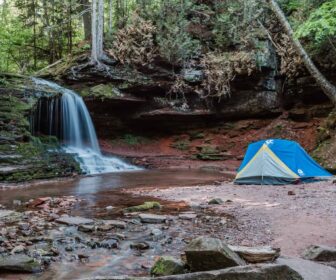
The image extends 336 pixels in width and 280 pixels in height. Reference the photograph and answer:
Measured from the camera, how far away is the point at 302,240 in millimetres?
4715

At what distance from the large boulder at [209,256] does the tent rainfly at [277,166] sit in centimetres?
701

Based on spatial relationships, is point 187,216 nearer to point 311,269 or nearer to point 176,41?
point 311,269

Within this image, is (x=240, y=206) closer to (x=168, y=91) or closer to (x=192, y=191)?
(x=192, y=191)

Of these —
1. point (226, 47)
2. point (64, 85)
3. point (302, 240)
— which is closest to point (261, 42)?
point (226, 47)

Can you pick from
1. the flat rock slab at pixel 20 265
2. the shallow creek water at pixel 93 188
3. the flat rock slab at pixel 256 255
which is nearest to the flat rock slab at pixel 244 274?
the flat rock slab at pixel 256 255

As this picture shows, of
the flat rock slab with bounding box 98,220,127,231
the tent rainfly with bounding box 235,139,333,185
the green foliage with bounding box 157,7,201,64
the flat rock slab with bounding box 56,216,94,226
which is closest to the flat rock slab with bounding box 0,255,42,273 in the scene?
the flat rock slab with bounding box 98,220,127,231

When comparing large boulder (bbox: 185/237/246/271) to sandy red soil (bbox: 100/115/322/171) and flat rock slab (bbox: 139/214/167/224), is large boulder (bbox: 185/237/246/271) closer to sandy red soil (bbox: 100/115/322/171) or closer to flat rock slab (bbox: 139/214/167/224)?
flat rock slab (bbox: 139/214/167/224)

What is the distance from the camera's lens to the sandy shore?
4832 millimetres

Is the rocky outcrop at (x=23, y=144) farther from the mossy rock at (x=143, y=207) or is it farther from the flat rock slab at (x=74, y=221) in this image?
the flat rock slab at (x=74, y=221)

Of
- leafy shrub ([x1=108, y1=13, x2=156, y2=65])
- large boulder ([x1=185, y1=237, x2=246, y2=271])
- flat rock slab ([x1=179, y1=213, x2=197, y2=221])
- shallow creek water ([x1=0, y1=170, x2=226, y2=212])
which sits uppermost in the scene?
leafy shrub ([x1=108, y1=13, x2=156, y2=65])

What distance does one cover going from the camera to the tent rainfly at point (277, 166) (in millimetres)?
10125

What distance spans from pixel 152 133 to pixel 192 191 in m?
12.1

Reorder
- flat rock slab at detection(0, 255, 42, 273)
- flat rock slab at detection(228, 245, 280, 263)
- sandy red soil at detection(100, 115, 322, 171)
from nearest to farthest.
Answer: flat rock slab at detection(228, 245, 280, 263) → flat rock slab at detection(0, 255, 42, 273) → sandy red soil at detection(100, 115, 322, 171)

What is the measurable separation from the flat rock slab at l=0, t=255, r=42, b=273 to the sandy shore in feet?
8.04
